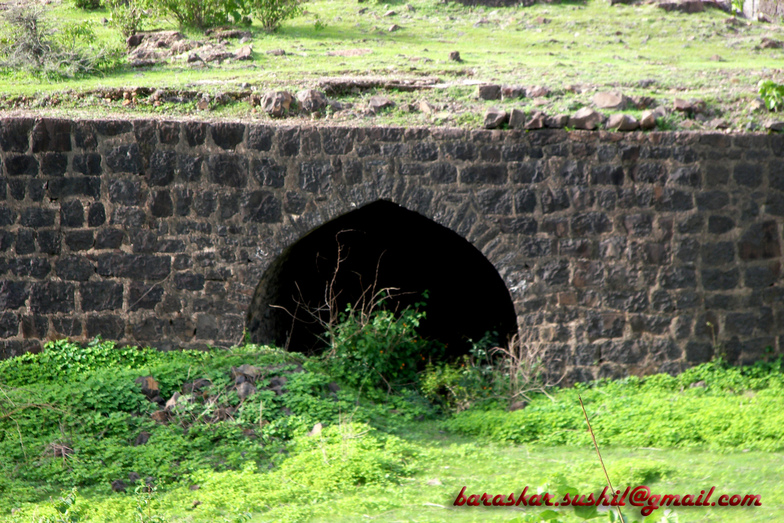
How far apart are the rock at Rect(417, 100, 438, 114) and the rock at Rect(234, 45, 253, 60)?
3579mm

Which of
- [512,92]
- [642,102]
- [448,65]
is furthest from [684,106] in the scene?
[448,65]

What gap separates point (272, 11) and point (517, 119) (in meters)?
6.47

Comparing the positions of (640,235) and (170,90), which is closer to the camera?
(640,235)

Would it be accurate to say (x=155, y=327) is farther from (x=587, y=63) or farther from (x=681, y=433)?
(x=587, y=63)

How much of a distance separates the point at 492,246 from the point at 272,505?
2914 millimetres

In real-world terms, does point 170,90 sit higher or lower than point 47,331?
higher

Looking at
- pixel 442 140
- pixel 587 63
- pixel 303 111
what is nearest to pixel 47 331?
pixel 303 111

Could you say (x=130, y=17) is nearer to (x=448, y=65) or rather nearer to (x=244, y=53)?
(x=244, y=53)

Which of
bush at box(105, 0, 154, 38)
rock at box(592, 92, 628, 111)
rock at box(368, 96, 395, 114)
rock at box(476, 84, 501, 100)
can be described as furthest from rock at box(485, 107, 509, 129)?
bush at box(105, 0, 154, 38)

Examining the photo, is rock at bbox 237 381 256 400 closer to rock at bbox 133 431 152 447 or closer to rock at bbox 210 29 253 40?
rock at bbox 133 431 152 447

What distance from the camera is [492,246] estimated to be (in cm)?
620

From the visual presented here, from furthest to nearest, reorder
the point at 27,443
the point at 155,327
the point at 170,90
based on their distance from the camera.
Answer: the point at 170,90 → the point at 155,327 → the point at 27,443

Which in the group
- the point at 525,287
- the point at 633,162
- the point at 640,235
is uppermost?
the point at 633,162

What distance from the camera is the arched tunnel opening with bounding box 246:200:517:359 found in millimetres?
8438
